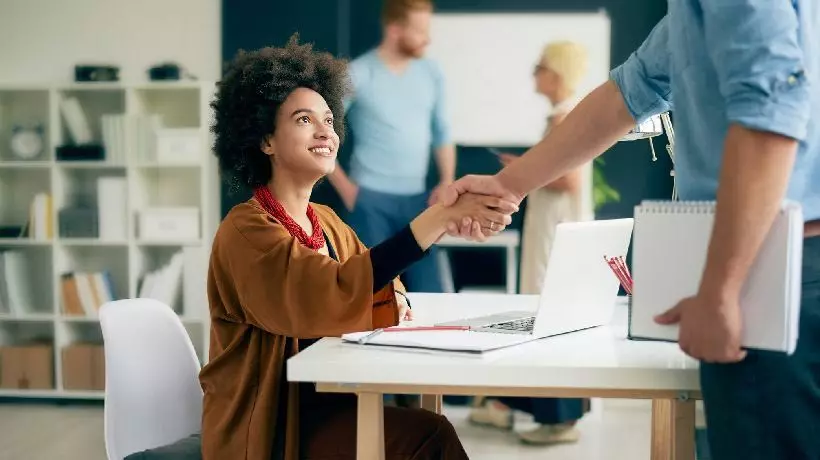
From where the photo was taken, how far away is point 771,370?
39.8 inches

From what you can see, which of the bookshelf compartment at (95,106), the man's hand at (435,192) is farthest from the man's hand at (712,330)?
the bookshelf compartment at (95,106)

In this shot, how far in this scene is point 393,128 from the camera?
14.0 feet

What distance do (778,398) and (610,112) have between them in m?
0.58

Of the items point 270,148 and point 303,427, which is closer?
point 303,427

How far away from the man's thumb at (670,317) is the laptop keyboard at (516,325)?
45cm

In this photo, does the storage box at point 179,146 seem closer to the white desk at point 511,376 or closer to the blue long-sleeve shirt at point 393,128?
the blue long-sleeve shirt at point 393,128

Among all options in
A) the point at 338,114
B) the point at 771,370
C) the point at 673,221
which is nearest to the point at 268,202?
the point at 338,114

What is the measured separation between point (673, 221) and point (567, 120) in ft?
1.40

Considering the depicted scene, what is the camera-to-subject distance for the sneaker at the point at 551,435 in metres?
3.68

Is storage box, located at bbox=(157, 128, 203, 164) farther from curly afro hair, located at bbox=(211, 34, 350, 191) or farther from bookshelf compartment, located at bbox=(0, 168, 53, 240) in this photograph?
curly afro hair, located at bbox=(211, 34, 350, 191)

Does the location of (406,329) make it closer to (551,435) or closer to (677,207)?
(677,207)

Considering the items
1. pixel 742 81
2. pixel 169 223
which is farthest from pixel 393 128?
pixel 742 81

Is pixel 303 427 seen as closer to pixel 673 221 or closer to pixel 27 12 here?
pixel 673 221

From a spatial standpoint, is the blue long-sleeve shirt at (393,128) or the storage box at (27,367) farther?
the storage box at (27,367)
